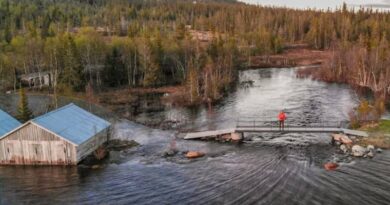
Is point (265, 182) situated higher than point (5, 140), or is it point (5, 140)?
point (5, 140)

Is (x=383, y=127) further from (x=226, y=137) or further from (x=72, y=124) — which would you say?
(x=72, y=124)

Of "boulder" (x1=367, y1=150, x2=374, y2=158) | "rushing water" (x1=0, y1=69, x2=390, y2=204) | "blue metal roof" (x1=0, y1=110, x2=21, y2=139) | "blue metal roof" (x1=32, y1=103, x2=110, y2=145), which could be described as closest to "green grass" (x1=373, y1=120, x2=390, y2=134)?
"rushing water" (x1=0, y1=69, x2=390, y2=204)

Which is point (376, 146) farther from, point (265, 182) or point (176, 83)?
point (176, 83)

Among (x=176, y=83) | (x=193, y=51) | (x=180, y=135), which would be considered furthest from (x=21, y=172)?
(x=193, y=51)

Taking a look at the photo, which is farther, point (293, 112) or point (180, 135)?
point (293, 112)

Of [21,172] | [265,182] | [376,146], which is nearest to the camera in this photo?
[265,182]

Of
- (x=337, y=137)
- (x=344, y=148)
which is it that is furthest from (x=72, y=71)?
(x=344, y=148)
